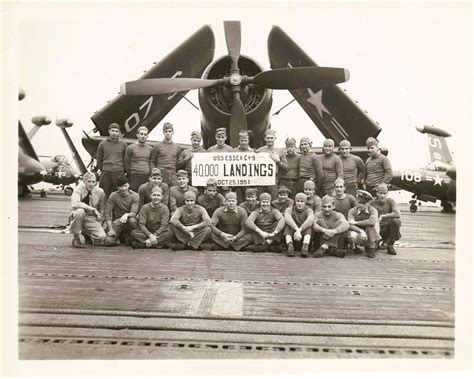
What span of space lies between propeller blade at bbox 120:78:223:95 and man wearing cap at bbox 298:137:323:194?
163 centimetres

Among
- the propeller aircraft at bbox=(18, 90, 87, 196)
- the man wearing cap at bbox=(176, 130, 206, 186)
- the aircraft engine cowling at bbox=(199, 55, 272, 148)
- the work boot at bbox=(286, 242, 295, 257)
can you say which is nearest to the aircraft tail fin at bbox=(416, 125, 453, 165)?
the work boot at bbox=(286, 242, 295, 257)

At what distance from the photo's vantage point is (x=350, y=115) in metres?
6.45

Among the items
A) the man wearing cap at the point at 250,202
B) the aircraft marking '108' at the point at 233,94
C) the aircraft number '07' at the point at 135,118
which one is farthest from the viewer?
the aircraft number '07' at the point at 135,118

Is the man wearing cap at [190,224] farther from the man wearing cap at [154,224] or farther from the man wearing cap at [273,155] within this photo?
the man wearing cap at [273,155]

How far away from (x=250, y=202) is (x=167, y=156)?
1.16m

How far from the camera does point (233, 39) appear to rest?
222 inches

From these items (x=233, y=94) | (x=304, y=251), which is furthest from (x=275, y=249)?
(x=233, y=94)

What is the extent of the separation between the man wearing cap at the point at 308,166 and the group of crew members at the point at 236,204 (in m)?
0.01

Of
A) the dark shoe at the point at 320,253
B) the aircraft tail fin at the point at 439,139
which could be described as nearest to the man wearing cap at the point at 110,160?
the dark shoe at the point at 320,253

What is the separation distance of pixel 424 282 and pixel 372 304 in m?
0.84

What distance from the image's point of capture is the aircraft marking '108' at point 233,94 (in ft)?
19.4

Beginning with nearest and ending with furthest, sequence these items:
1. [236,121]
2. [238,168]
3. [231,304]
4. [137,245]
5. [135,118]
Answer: [231,304]
[137,245]
[238,168]
[236,121]
[135,118]

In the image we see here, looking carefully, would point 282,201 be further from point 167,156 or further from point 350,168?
point 167,156
